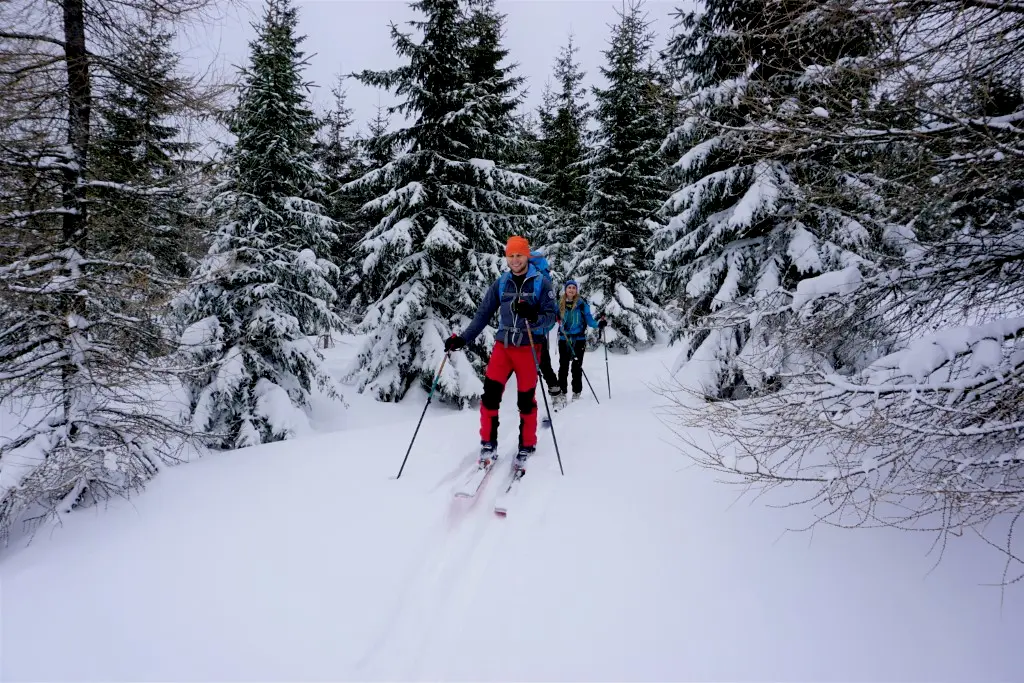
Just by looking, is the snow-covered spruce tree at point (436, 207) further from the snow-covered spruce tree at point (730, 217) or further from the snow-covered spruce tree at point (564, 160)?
the snow-covered spruce tree at point (564, 160)

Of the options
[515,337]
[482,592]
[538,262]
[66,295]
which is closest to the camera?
[482,592]

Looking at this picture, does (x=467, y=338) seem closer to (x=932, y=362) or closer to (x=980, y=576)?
(x=932, y=362)

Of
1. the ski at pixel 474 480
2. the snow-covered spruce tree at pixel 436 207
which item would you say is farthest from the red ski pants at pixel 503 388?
the snow-covered spruce tree at pixel 436 207

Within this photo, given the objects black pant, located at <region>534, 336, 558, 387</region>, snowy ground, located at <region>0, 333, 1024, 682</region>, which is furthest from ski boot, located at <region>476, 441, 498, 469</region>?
black pant, located at <region>534, 336, 558, 387</region>

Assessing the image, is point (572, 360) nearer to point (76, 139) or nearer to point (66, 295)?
point (66, 295)

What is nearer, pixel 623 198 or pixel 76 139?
pixel 76 139

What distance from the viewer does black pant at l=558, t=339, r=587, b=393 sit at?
29.9 feet

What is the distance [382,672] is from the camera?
2.55 metres

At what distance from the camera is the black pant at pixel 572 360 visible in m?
9.12

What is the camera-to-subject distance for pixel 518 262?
17.7ft

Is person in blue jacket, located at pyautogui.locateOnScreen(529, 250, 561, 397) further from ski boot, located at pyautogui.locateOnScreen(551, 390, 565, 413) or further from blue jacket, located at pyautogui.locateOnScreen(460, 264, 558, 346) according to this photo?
ski boot, located at pyautogui.locateOnScreen(551, 390, 565, 413)

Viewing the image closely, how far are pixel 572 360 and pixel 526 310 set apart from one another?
4.51 m

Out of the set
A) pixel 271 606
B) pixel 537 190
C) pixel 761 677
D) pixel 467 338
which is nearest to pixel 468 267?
pixel 537 190

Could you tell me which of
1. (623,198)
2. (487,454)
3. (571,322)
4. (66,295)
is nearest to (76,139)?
(66,295)
